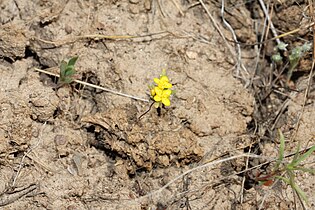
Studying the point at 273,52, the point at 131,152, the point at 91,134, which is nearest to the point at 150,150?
the point at 131,152

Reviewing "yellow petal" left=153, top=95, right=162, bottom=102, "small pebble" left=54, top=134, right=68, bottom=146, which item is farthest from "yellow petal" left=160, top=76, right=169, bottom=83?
"small pebble" left=54, top=134, right=68, bottom=146

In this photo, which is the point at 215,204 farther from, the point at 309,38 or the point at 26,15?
the point at 26,15

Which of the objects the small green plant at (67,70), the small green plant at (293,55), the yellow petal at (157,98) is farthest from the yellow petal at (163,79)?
the small green plant at (293,55)

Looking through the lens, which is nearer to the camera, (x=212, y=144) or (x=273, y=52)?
(x=212, y=144)

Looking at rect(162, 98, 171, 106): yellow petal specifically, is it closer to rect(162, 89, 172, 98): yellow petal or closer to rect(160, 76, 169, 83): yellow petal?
rect(162, 89, 172, 98): yellow petal

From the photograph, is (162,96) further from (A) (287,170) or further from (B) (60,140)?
(A) (287,170)
